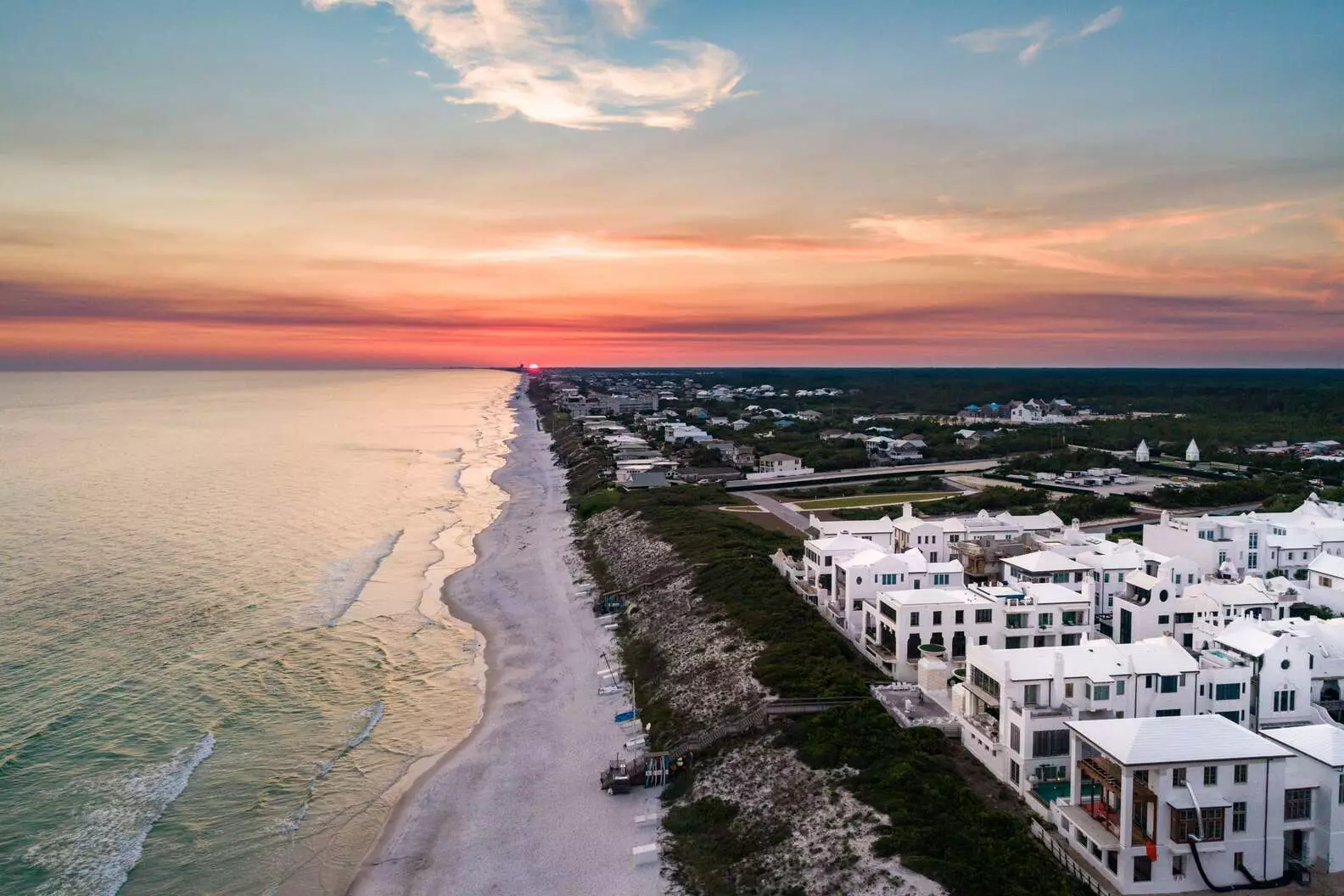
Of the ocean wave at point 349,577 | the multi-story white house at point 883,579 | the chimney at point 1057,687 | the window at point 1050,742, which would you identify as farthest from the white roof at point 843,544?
the ocean wave at point 349,577

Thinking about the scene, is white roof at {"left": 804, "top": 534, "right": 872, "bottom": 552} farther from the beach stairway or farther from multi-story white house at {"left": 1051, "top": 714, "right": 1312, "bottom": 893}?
multi-story white house at {"left": 1051, "top": 714, "right": 1312, "bottom": 893}

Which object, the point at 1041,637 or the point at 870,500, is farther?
the point at 870,500

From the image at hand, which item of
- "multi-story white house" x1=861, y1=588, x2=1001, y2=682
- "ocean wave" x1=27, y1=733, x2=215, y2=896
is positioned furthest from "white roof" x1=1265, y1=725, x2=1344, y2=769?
"ocean wave" x1=27, y1=733, x2=215, y2=896

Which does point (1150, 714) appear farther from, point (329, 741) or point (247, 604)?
point (247, 604)

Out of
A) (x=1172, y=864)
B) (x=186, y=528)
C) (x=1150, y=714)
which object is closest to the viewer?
(x=1172, y=864)

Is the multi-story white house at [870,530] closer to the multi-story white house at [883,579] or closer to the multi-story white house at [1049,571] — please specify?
the multi-story white house at [883,579]

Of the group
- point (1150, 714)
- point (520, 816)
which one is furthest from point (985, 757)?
point (520, 816)
